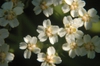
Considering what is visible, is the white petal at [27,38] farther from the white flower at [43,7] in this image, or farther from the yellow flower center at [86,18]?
the yellow flower center at [86,18]

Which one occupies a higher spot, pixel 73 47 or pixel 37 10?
pixel 37 10

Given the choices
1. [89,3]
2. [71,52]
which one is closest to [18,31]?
[71,52]

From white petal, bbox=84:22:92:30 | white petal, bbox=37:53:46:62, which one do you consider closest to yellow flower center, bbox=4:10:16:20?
white petal, bbox=37:53:46:62

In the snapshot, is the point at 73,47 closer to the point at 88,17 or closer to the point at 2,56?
the point at 88,17

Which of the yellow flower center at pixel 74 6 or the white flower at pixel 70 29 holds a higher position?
the yellow flower center at pixel 74 6

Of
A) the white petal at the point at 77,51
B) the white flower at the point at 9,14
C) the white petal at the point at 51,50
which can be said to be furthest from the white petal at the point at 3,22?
the white petal at the point at 77,51

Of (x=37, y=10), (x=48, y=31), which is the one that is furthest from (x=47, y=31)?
(x=37, y=10)

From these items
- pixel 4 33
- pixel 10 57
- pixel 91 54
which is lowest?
pixel 91 54
